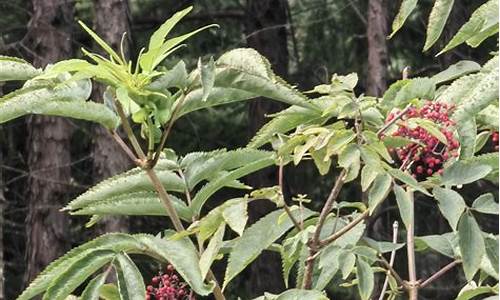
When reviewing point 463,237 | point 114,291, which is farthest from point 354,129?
point 114,291

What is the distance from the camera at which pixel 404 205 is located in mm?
1539

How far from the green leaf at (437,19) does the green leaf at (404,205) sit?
0.24 meters

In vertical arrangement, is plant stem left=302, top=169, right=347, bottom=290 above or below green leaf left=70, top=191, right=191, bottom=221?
below

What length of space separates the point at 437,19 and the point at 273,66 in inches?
383

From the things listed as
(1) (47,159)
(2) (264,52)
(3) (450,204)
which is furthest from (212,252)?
(2) (264,52)

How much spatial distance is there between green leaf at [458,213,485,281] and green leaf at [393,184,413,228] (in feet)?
0.28

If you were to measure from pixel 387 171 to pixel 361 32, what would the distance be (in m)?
10.5

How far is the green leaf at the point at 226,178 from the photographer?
5.43 ft

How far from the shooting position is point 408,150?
1684mm

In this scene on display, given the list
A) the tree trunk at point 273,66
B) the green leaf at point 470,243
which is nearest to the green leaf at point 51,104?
the green leaf at point 470,243

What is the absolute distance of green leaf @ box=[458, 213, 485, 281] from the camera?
153cm

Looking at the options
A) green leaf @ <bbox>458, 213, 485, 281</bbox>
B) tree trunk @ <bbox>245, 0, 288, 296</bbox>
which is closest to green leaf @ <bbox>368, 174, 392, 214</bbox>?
green leaf @ <bbox>458, 213, 485, 281</bbox>

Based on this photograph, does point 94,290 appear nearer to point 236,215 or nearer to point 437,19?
point 236,215

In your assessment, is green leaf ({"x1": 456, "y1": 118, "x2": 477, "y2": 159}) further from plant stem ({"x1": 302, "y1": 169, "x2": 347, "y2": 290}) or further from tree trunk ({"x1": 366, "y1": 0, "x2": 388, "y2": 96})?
tree trunk ({"x1": 366, "y1": 0, "x2": 388, "y2": 96})
